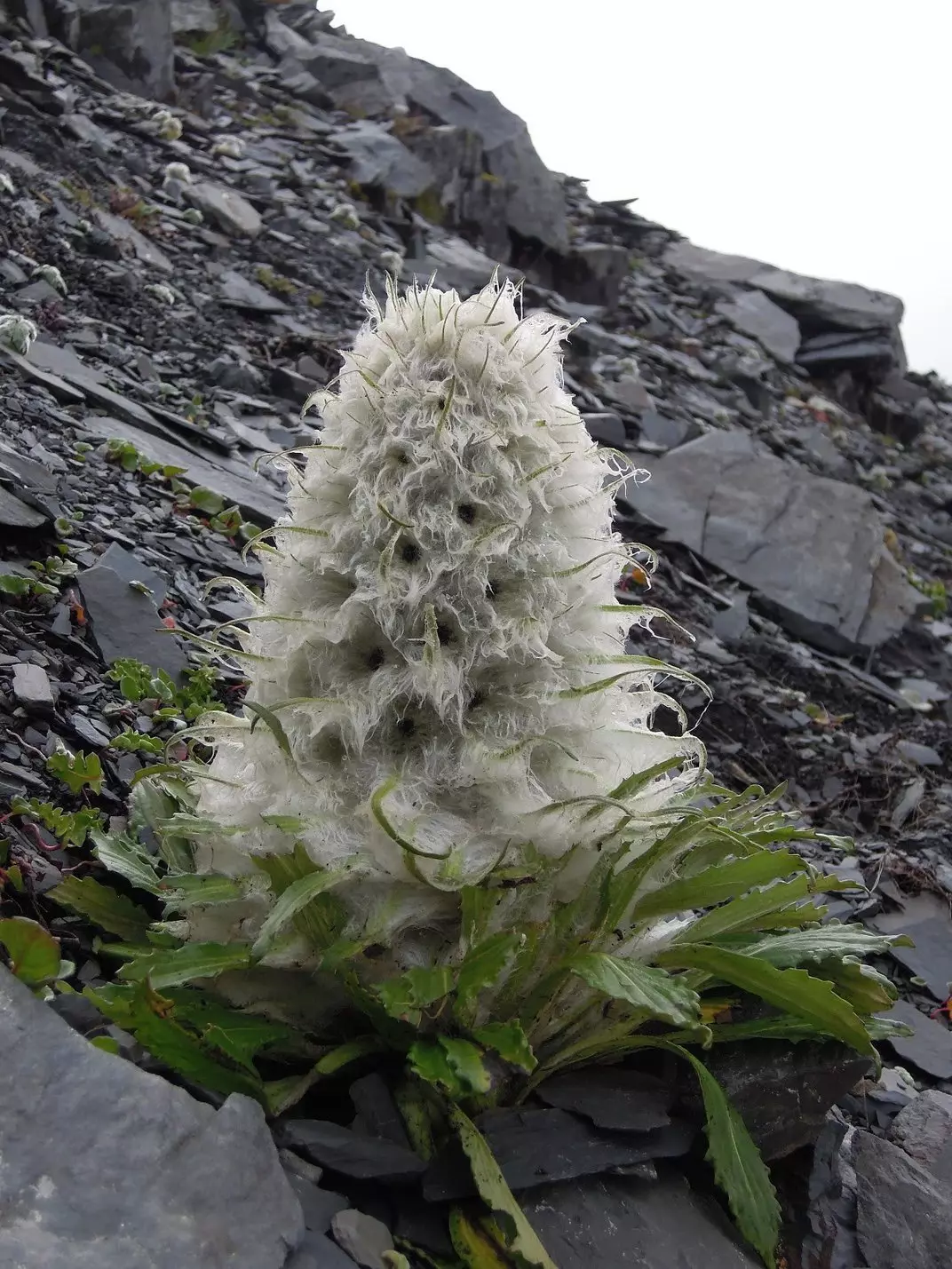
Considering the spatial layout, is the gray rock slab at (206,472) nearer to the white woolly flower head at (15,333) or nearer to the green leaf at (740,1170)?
the white woolly flower head at (15,333)

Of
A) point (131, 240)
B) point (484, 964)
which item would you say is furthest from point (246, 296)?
point (484, 964)

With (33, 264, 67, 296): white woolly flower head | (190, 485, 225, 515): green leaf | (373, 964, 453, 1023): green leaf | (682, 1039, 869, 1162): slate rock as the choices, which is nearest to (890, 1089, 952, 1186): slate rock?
(682, 1039, 869, 1162): slate rock

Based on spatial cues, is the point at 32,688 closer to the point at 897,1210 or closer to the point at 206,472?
the point at 206,472

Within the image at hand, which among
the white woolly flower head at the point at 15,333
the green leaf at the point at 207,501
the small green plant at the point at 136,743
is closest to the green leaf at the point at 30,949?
the small green plant at the point at 136,743

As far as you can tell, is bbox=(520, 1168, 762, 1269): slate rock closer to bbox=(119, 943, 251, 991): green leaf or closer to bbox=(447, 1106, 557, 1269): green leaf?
bbox=(447, 1106, 557, 1269): green leaf

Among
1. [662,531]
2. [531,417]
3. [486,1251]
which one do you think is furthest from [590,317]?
[486,1251]
